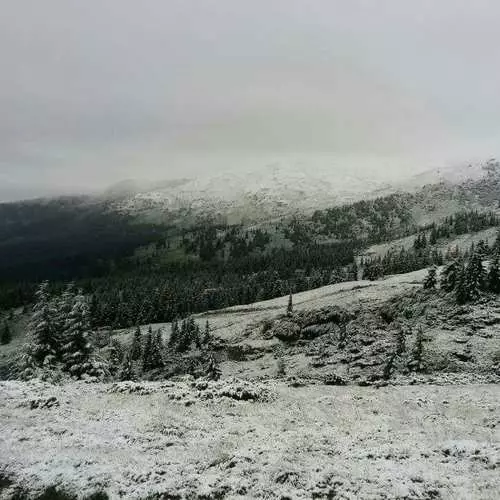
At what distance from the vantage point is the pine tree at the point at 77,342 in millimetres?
54969

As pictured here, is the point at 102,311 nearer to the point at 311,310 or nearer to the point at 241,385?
the point at 311,310

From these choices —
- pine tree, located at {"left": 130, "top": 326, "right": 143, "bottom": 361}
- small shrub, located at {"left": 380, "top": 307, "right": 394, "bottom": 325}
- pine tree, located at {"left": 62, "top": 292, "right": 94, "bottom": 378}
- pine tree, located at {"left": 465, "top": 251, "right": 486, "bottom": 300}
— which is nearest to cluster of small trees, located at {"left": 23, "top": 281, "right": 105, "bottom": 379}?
pine tree, located at {"left": 62, "top": 292, "right": 94, "bottom": 378}

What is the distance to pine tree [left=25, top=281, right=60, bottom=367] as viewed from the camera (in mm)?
54125

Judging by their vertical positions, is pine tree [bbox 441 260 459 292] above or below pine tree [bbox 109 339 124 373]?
above

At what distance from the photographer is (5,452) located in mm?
29500

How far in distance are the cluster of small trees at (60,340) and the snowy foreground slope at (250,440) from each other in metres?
10.4

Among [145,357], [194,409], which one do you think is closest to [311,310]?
[145,357]

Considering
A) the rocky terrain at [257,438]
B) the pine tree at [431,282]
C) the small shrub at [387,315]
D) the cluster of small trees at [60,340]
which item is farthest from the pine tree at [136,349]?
the pine tree at [431,282]

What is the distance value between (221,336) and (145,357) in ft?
71.7

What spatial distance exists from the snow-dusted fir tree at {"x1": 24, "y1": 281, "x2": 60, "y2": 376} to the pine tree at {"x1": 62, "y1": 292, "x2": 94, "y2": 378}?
1.54m

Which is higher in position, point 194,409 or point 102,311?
point 194,409

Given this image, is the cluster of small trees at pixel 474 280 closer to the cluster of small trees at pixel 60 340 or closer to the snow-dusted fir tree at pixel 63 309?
the cluster of small trees at pixel 60 340

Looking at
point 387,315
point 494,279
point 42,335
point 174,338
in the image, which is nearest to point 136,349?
point 174,338

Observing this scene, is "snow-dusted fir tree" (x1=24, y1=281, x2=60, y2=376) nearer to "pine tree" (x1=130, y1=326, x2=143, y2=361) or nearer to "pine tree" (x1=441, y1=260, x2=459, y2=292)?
"pine tree" (x1=130, y1=326, x2=143, y2=361)
